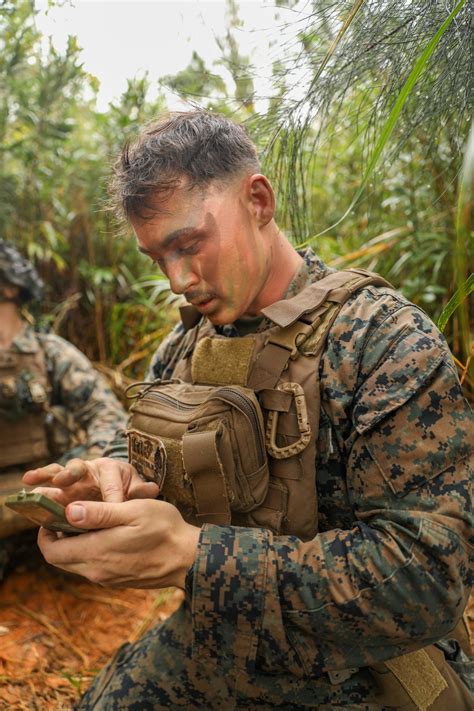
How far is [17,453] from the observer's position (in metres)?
3.39

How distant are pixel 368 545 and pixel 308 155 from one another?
175 centimetres

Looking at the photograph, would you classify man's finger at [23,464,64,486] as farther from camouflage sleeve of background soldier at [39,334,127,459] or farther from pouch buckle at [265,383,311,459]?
camouflage sleeve of background soldier at [39,334,127,459]

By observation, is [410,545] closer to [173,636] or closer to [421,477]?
[421,477]

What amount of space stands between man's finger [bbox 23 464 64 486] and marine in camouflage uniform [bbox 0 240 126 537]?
1635 millimetres

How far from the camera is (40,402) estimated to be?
3.29 m

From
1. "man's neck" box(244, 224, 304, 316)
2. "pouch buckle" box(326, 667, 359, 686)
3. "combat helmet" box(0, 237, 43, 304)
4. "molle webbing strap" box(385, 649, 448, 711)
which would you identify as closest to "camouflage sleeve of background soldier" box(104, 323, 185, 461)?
"man's neck" box(244, 224, 304, 316)

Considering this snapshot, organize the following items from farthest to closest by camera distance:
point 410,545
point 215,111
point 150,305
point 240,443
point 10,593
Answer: point 150,305
point 10,593
point 215,111
point 240,443
point 410,545

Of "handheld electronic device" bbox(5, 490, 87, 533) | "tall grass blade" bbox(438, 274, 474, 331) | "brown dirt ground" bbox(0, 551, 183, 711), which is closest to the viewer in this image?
"tall grass blade" bbox(438, 274, 474, 331)

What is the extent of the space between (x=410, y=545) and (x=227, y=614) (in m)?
0.45

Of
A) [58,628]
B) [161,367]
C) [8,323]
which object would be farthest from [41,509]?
[8,323]

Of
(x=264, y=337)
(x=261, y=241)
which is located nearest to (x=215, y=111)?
(x=261, y=241)

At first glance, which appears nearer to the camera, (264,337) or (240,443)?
(240,443)

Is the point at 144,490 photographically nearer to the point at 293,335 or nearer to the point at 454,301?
the point at 293,335

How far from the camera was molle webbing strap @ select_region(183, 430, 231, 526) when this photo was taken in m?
1.44
